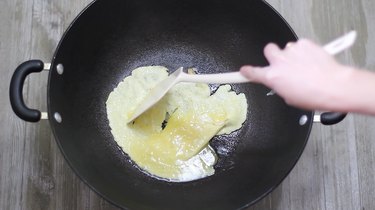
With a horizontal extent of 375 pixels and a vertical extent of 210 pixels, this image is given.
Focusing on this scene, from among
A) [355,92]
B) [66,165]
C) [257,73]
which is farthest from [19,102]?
[355,92]

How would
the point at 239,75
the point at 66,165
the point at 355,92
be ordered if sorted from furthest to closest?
the point at 66,165 → the point at 239,75 → the point at 355,92

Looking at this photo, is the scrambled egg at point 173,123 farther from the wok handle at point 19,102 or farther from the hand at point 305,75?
the hand at point 305,75

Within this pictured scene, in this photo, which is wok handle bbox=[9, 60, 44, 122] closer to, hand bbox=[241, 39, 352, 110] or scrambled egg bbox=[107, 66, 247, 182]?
scrambled egg bbox=[107, 66, 247, 182]

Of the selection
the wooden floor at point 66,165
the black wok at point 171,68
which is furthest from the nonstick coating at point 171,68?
the wooden floor at point 66,165

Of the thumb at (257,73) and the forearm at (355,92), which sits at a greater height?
the thumb at (257,73)

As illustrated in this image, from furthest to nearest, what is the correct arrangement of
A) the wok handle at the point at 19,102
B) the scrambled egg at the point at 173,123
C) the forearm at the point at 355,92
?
1. the scrambled egg at the point at 173,123
2. the wok handle at the point at 19,102
3. the forearm at the point at 355,92

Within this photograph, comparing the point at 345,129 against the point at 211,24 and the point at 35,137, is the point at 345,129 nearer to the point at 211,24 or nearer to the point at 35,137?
the point at 211,24

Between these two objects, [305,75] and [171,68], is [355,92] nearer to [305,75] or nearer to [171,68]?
[305,75]
